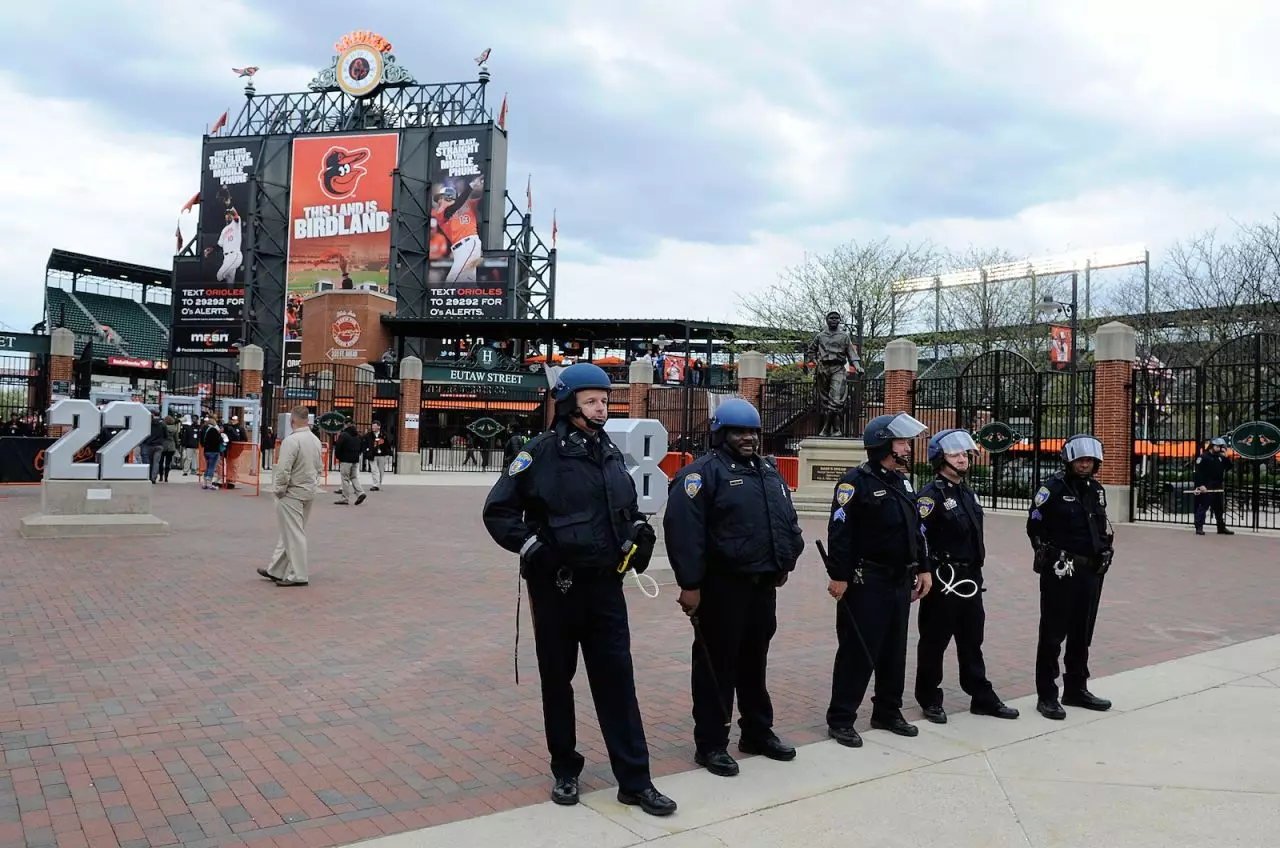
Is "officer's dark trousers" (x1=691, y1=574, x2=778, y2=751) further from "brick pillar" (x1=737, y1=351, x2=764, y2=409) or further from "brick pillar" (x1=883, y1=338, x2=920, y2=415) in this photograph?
"brick pillar" (x1=737, y1=351, x2=764, y2=409)

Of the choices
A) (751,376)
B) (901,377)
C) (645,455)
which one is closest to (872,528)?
(645,455)

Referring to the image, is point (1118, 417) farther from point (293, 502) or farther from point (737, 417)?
point (737, 417)

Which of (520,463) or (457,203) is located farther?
(457,203)

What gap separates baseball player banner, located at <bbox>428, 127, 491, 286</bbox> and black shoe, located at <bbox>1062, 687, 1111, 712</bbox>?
159 feet

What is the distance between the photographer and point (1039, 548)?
230 inches

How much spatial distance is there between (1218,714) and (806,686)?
241 cm

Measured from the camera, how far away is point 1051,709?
5609mm

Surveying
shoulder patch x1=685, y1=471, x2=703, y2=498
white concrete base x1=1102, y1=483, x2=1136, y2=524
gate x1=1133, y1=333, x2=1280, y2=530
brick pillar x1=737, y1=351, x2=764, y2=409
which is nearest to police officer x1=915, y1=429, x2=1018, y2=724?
shoulder patch x1=685, y1=471, x2=703, y2=498

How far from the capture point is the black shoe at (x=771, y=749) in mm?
4754

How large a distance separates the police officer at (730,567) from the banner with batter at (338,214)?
50415mm

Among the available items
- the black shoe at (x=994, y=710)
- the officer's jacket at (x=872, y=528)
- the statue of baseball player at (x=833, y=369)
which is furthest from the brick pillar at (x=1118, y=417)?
the officer's jacket at (x=872, y=528)

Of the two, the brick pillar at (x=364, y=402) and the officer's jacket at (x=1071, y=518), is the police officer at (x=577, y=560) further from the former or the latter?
the brick pillar at (x=364, y=402)

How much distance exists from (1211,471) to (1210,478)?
0.13 m

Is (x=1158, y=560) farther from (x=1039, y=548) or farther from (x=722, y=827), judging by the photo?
(x=722, y=827)
